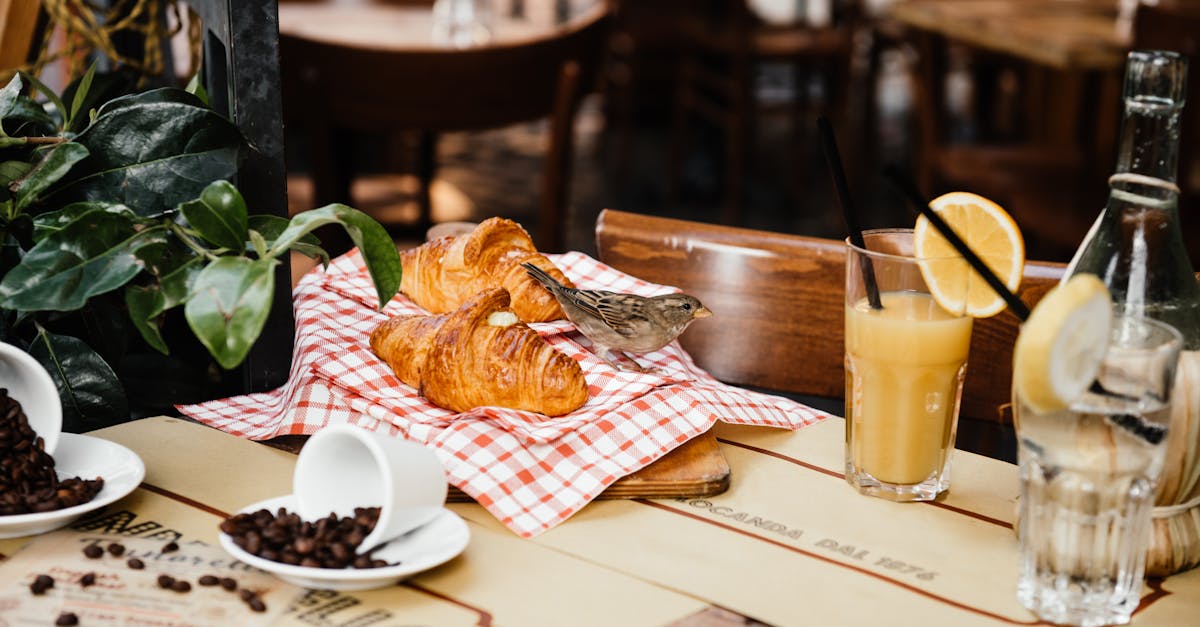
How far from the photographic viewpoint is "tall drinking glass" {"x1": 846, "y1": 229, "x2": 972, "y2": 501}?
0.98m

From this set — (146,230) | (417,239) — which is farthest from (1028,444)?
(417,239)

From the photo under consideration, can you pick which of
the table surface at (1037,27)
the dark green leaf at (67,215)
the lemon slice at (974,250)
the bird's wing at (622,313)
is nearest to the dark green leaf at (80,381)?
the dark green leaf at (67,215)

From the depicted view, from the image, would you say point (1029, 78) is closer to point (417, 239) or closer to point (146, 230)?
point (417, 239)

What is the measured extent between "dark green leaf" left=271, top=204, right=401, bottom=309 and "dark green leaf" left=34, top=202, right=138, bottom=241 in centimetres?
14

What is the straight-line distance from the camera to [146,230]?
37.8 inches

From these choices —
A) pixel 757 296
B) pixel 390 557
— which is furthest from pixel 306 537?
pixel 757 296

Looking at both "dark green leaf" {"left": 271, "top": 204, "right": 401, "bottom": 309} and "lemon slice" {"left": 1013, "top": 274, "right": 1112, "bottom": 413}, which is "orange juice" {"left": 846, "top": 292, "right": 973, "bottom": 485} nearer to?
"lemon slice" {"left": 1013, "top": 274, "right": 1112, "bottom": 413}

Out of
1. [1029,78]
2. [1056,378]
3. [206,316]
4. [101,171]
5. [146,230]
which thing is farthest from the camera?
[1029,78]

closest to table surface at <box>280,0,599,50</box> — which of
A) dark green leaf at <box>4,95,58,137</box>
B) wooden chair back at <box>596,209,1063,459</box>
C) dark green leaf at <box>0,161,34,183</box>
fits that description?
wooden chair back at <box>596,209,1063,459</box>

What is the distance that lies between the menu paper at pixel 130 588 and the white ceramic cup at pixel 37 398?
90mm

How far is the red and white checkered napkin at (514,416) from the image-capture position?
99 cm

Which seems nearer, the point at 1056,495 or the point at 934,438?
the point at 1056,495

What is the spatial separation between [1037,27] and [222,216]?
315 cm

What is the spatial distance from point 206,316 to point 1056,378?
56 centimetres
